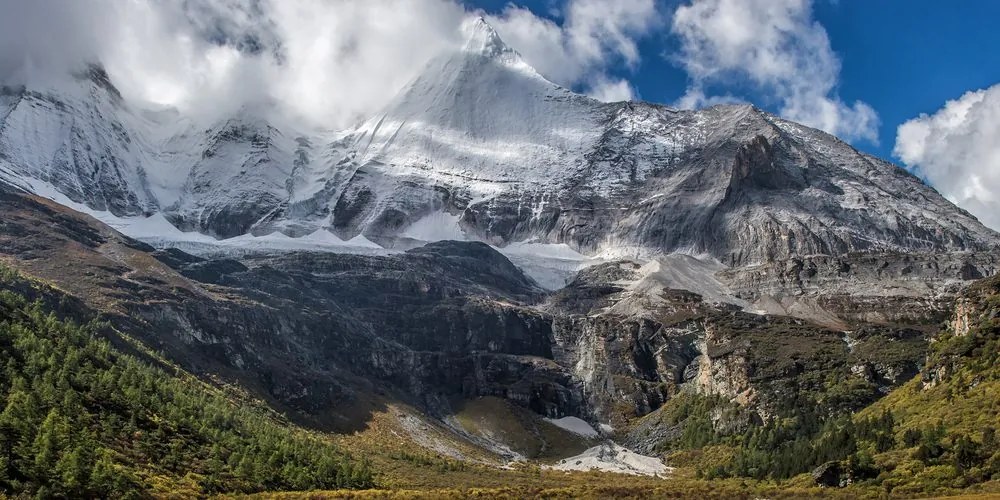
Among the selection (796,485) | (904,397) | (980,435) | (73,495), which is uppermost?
(904,397)

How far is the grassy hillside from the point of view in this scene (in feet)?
313

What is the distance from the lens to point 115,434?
116062 mm

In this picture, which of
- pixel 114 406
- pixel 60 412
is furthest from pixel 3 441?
pixel 114 406

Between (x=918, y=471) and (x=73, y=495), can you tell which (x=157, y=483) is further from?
(x=918, y=471)

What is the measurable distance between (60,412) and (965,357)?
126 meters

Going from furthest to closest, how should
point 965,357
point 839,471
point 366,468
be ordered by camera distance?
point 366,468 → point 965,357 → point 839,471

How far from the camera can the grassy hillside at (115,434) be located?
9531 cm

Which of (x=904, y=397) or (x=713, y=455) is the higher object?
(x=904, y=397)

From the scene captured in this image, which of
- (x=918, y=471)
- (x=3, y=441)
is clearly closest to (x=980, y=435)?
(x=918, y=471)

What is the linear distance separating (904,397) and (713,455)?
50.6 meters

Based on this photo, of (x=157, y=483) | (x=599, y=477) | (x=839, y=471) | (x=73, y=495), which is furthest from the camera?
(x=599, y=477)

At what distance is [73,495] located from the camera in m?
91.8

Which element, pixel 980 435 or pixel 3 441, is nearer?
pixel 3 441

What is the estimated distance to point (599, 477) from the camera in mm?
179125
